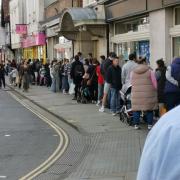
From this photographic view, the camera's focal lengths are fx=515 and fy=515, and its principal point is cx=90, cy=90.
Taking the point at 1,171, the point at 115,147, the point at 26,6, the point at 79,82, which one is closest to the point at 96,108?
the point at 79,82

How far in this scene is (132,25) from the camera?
19562 millimetres

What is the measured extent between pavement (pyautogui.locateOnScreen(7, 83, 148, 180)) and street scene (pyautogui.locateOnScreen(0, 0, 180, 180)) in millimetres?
16

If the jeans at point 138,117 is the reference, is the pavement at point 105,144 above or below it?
below

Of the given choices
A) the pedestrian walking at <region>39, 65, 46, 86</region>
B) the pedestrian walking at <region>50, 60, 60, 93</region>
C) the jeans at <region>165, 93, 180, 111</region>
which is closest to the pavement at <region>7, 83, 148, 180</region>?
the jeans at <region>165, 93, 180, 111</region>

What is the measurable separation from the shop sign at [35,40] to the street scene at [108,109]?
9602 millimetres

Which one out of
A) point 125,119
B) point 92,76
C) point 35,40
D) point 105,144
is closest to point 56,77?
point 92,76

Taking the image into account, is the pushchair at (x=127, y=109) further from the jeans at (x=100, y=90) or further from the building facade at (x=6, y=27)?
the building facade at (x=6, y=27)

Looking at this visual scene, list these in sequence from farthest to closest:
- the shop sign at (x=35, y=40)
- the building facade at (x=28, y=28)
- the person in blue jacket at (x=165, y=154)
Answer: the building facade at (x=28, y=28) → the shop sign at (x=35, y=40) → the person in blue jacket at (x=165, y=154)

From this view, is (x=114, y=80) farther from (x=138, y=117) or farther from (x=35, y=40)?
(x=35, y=40)

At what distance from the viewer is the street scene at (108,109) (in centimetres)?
715

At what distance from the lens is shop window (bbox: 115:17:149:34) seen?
17.9 metres

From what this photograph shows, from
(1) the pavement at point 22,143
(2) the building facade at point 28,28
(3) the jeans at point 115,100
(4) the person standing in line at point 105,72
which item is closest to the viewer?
(1) the pavement at point 22,143

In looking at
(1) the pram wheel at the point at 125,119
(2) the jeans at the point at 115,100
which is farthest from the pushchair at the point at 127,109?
(2) the jeans at the point at 115,100

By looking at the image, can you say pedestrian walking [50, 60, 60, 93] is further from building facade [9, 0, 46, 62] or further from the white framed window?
building facade [9, 0, 46, 62]
